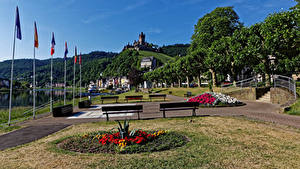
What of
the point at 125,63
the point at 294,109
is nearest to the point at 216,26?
the point at 294,109

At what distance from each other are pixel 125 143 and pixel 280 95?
678 inches

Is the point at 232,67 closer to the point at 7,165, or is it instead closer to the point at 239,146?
the point at 239,146

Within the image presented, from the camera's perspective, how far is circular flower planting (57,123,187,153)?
567cm

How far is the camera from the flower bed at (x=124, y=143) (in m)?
5.65

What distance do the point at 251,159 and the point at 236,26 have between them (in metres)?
38.2

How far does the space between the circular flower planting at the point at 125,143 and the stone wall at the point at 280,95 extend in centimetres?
1482

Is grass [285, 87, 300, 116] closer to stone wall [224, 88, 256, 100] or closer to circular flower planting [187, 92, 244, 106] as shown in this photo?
circular flower planting [187, 92, 244, 106]

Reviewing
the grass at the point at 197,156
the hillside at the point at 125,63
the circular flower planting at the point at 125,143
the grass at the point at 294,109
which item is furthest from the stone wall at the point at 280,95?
the hillside at the point at 125,63

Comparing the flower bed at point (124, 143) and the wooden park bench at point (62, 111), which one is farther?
the wooden park bench at point (62, 111)

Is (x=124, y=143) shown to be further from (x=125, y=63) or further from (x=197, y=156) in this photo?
(x=125, y=63)

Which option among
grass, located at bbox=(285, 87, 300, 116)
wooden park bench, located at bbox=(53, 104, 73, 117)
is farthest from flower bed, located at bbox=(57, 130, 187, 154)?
grass, located at bbox=(285, 87, 300, 116)

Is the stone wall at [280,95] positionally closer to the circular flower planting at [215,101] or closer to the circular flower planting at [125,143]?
the circular flower planting at [215,101]

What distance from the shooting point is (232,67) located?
3028 cm

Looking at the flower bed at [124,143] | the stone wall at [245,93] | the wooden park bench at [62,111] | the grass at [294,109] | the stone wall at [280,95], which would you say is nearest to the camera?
the flower bed at [124,143]
